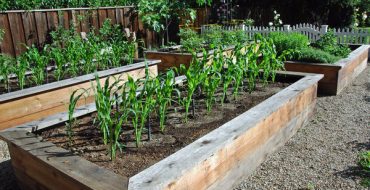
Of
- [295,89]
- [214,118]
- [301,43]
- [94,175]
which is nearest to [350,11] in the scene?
[301,43]

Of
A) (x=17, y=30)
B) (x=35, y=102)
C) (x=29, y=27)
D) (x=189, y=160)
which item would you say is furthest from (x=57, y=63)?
(x=189, y=160)

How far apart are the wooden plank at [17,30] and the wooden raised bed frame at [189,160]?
14.9ft

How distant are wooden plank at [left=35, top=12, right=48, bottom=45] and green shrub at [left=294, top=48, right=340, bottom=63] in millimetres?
5166

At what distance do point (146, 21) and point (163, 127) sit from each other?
6799 mm

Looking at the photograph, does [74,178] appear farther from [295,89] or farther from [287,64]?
[287,64]

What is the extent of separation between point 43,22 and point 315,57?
5.43m

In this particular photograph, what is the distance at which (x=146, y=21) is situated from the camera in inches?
364

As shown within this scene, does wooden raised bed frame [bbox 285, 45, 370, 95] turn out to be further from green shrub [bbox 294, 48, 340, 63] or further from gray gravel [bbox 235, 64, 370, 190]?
gray gravel [bbox 235, 64, 370, 190]

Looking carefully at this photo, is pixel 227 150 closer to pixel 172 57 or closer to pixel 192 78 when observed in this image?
pixel 192 78

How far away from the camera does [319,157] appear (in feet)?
11.1

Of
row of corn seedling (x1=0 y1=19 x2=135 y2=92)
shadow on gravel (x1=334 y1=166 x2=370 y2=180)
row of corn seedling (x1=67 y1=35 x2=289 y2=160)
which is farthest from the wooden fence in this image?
shadow on gravel (x1=334 y1=166 x2=370 y2=180)

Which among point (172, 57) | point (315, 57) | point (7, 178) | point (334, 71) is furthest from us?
point (172, 57)

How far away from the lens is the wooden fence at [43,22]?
646 cm

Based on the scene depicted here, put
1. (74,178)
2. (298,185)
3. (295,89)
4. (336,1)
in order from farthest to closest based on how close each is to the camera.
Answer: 1. (336,1)
2. (295,89)
3. (298,185)
4. (74,178)
